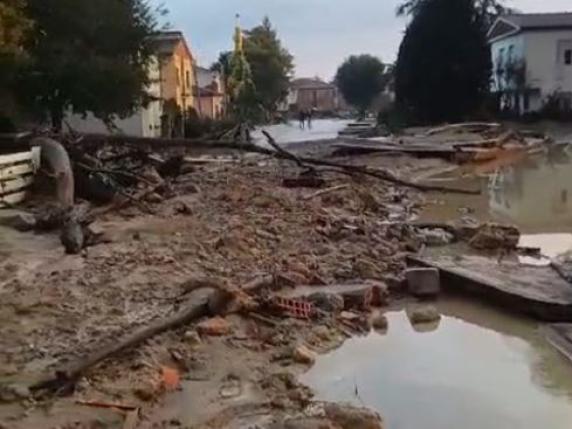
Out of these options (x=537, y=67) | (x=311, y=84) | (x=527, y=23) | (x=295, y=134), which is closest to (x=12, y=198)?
(x=295, y=134)

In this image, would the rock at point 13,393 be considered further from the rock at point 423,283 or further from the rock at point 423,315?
the rock at point 423,283

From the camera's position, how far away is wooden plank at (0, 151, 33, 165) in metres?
16.3

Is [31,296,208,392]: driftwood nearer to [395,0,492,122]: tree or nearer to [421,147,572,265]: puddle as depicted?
[421,147,572,265]: puddle

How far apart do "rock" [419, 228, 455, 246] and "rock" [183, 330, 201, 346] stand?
6.24m

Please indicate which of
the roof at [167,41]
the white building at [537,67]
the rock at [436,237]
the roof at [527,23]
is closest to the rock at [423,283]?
the rock at [436,237]

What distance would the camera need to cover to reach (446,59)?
48906 mm

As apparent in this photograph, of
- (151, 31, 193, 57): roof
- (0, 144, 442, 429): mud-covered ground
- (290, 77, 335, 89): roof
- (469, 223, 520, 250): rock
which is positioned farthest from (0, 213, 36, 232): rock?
(290, 77, 335, 89): roof

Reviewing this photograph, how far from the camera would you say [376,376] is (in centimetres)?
753

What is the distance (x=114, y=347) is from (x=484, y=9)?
50473mm

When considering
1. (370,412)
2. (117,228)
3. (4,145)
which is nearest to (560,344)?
(370,412)

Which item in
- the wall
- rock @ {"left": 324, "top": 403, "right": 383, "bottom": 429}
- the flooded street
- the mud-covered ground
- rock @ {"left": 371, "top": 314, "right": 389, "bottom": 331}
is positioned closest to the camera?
rock @ {"left": 324, "top": 403, "right": 383, "bottom": 429}

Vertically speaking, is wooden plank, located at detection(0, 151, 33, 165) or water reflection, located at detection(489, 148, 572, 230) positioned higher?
wooden plank, located at detection(0, 151, 33, 165)

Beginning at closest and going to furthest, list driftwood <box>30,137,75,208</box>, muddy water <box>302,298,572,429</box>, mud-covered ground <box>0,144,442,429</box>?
mud-covered ground <box>0,144,442,429</box>, muddy water <box>302,298,572,429</box>, driftwood <box>30,137,75,208</box>

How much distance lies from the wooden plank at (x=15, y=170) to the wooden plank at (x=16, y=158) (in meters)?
Result: 0.10
